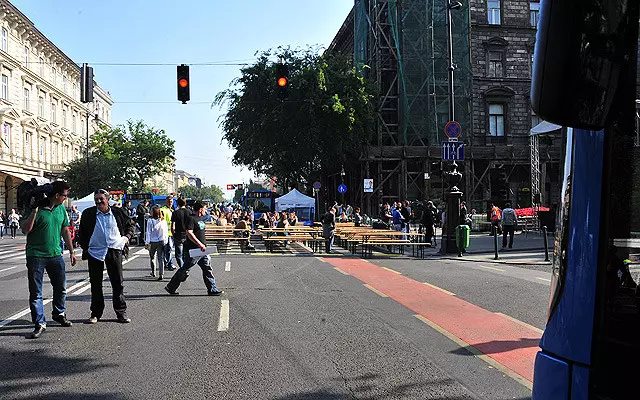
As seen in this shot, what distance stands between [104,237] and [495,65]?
37.3 m

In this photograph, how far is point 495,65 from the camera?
133 ft

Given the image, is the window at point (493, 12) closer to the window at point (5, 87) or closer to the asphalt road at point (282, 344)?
the asphalt road at point (282, 344)

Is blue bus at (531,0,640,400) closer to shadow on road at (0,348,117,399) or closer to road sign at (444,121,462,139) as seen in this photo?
shadow on road at (0,348,117,399)

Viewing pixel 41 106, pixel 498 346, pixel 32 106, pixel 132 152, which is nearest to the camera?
pixel 498 346

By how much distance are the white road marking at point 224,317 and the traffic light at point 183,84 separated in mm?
9162

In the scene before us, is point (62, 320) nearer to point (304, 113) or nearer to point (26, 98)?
point (304, 113)

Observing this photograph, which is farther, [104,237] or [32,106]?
[32,106]

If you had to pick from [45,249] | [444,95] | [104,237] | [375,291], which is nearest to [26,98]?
[444,95]

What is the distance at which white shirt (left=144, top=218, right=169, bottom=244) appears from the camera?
516 inches

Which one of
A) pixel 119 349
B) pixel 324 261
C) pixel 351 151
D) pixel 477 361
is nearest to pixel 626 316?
pixel 477 361

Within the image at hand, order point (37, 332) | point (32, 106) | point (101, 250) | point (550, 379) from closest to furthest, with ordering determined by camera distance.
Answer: point (550, 379), point (37, 332), point (101, 250), point (32, 106)

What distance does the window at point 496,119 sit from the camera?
40.6 m

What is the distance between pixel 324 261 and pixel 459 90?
84.3 ft

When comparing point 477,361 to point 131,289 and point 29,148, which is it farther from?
point 29,148
